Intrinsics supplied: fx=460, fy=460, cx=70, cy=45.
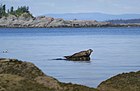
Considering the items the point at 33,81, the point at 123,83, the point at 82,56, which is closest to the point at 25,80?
the point at 33,81

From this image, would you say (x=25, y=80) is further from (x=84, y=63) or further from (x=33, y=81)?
(x=84, y=63)

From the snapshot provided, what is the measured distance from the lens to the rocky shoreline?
10.4 meters

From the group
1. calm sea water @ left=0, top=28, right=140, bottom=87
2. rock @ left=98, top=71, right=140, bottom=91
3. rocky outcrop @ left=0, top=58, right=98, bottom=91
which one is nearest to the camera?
rocky outcrop @ left=0, top=58, right=98, bottom=91

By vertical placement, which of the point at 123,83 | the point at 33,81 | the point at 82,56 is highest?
the point at 33,81

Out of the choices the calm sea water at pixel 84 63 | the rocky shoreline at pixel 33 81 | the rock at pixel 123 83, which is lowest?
the calm sea water at pixel 84 63

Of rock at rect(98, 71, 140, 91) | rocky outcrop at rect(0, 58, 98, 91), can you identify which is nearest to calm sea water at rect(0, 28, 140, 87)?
rock at rect(98, 71, 140, 91)

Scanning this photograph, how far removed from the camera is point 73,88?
10.8m

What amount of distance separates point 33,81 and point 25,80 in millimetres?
222

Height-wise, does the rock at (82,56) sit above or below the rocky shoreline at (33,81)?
below

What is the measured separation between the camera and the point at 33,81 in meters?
10.8

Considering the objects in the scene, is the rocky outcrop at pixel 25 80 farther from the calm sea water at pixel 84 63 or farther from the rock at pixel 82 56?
the rock at pixel 82 56

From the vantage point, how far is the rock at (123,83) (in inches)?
497

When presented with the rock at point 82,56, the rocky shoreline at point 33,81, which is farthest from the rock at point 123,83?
the rock at point 82,56

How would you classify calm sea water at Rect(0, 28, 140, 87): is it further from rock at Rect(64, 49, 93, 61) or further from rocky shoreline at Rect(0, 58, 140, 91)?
rocky shoreline at Rect(0, 58, 140, 91)
